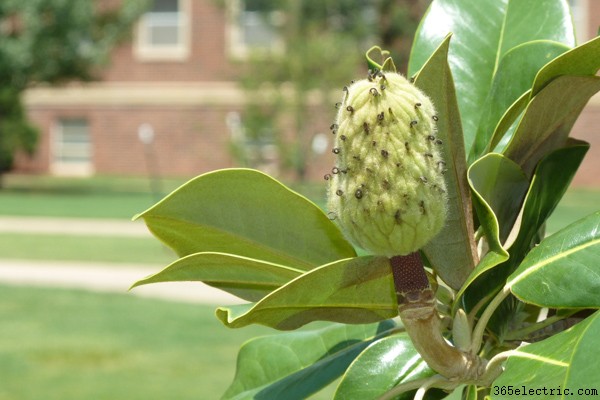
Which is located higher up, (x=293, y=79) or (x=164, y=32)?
(x=164, y=32)

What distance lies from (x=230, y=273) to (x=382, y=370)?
0.85 feet

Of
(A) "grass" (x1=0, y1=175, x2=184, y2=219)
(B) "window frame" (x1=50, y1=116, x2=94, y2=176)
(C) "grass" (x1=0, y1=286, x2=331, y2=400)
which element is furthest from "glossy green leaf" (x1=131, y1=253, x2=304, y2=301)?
(B) "window frame" (x1=50, y1=116, x2=94, y2=176)

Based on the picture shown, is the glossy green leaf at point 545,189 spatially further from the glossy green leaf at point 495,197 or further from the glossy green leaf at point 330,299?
the glossy green leaf at point 330,299

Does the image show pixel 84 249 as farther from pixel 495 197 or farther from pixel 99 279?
pixel 495 197

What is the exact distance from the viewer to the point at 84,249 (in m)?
15.6

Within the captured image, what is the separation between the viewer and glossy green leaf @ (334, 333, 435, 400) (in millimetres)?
1383

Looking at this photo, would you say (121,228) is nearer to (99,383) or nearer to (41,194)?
(41,194)

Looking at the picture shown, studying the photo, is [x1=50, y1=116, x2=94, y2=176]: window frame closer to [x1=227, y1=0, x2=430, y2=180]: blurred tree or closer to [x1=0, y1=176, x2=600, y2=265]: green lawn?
[x1=0, y1=176, x2=600, y2=265]: green lawn

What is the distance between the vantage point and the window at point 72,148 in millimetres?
36500

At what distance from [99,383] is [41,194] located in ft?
71.1

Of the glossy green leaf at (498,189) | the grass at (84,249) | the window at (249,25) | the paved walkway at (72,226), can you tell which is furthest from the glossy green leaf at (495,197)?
the window at (249,25)

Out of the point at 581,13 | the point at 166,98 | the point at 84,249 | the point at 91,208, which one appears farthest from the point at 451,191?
the point at 166,98

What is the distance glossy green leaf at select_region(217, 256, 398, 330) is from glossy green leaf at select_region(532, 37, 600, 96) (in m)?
0.29

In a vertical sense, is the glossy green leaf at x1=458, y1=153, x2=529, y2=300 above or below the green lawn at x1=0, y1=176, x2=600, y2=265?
above
